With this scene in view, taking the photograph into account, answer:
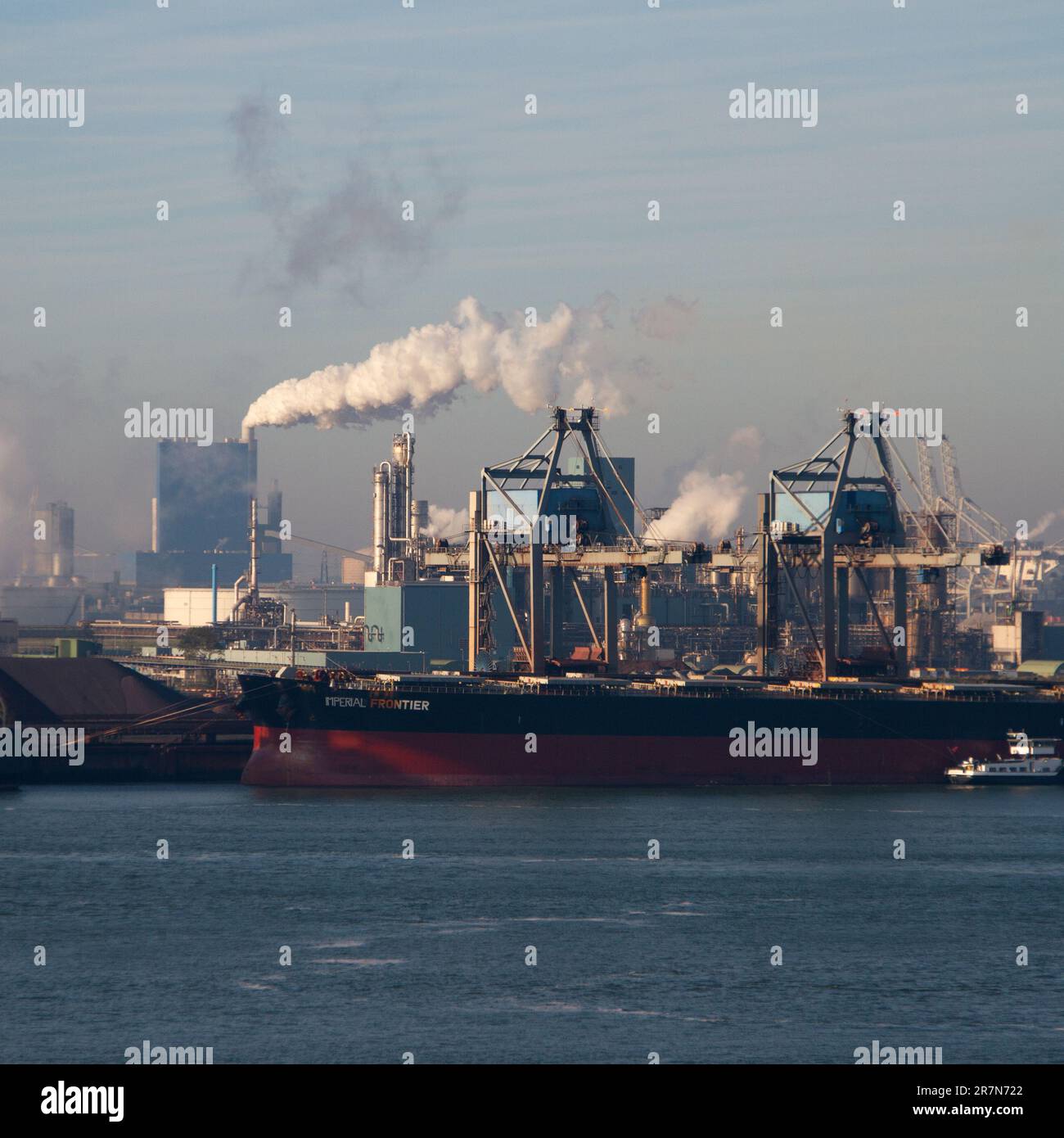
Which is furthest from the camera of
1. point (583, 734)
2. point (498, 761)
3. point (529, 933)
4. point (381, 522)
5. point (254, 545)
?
point (254, 545)

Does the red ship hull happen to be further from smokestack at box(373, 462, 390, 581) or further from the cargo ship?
smokestack at box(373, 462, 390, 581)

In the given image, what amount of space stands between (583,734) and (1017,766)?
1930 centimetres

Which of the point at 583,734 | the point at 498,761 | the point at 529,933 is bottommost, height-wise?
the point at 529,933

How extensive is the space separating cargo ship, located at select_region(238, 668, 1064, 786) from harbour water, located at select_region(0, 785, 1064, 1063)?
6.49 meters

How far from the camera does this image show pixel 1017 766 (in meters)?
77.4

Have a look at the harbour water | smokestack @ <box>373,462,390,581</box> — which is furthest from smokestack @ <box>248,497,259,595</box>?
the harbour water

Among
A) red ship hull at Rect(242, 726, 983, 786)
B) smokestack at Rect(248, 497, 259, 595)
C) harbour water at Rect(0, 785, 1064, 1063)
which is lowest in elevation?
harbour water at Rect(0, 785, 1064, 1063)

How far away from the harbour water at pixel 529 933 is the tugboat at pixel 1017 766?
1000 cm

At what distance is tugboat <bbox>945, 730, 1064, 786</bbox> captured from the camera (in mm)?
76562

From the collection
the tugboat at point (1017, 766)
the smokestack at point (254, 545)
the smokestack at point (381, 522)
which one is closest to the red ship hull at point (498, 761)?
the tugboat at point (1017, 766)

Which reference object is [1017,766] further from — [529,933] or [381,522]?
[381,522]

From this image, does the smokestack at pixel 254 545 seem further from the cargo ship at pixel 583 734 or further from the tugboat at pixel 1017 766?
the tugboat at pixel 1017 766

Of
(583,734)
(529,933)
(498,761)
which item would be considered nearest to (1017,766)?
(583,734)

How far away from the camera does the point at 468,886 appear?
4812 cm
